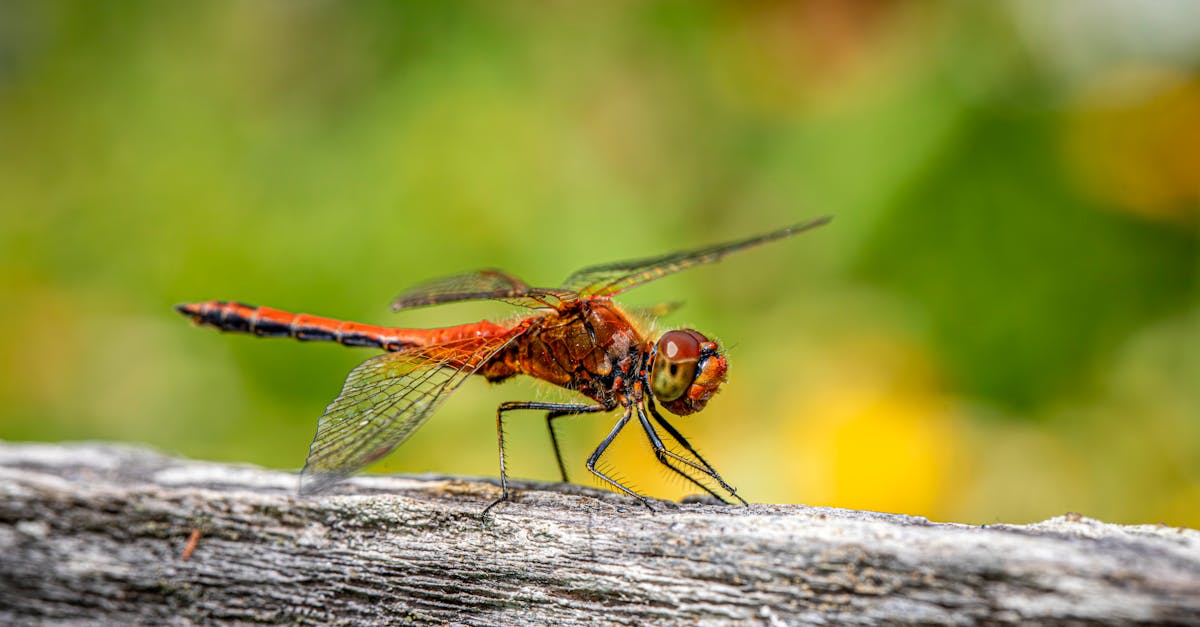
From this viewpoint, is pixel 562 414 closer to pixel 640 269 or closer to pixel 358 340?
pixel 640 269

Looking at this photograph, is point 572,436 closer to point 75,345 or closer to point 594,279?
point 594,279

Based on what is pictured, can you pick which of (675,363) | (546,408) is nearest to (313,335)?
(546,408)

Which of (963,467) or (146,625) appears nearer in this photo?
(146,625)

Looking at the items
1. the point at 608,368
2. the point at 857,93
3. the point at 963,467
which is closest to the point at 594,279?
the point at 608,368

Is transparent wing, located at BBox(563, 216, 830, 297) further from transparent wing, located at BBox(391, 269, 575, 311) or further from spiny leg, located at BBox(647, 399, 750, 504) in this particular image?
spiny leg, located at BBox(647, 399, 750, 504)

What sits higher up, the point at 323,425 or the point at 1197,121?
the point at 1197,121

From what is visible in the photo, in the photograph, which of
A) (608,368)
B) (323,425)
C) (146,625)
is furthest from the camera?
(608,368)

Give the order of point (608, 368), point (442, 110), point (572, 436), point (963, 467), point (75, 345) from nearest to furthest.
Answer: point (608, 368), point (963, 467), point (572, 436), point (75, 345), point (442, 110)
